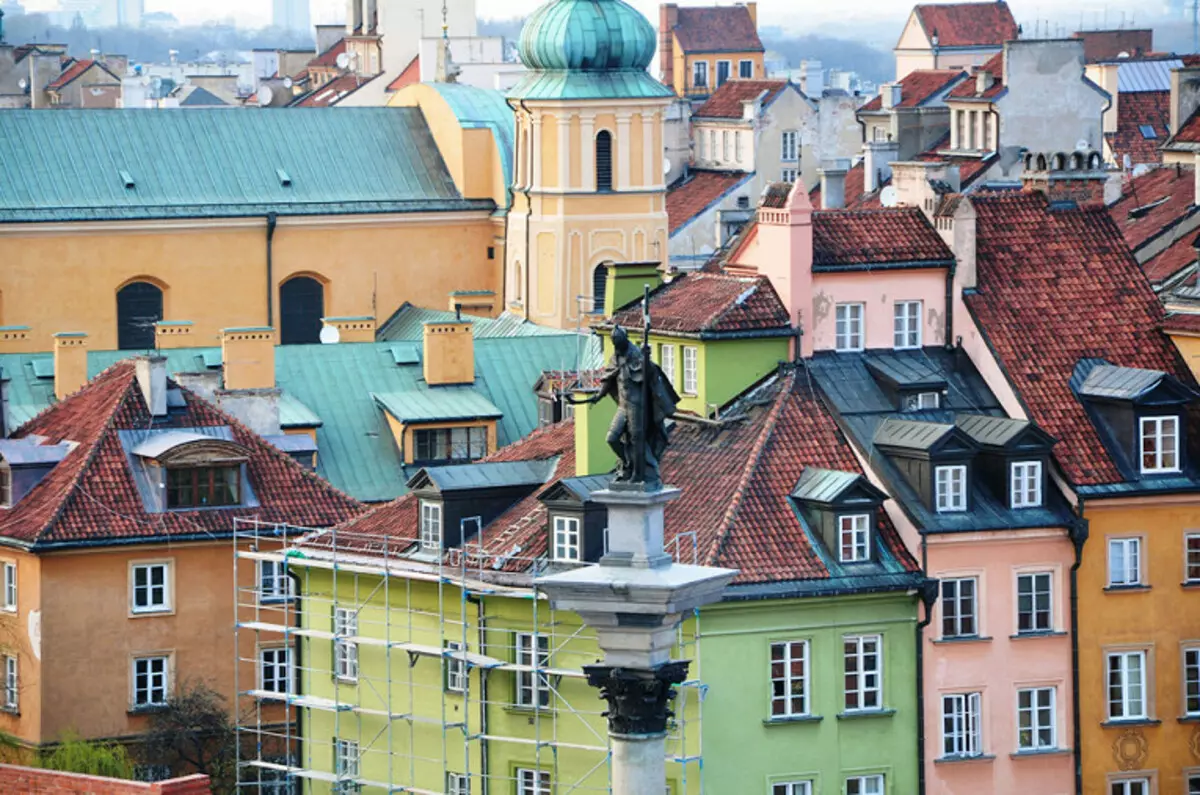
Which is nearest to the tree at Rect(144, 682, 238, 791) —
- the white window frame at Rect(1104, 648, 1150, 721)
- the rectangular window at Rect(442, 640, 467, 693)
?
A: the rectangular window at Rect(442, 640, 467, 693)

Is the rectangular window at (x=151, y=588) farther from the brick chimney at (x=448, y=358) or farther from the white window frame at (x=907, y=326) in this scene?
the brick chimney at (x=448, y=358)

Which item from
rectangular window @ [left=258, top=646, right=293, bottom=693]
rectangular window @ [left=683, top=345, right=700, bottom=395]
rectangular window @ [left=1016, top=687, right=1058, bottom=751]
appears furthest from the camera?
rectangular window @ [left=258, top=646, right=293, bottom=693]

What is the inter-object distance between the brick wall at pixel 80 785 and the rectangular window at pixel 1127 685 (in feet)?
54.4

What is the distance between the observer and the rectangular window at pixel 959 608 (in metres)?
58.0

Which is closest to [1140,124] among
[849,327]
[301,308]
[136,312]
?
[301,308]

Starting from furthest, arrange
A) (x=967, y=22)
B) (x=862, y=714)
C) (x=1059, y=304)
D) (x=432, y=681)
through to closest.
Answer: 1. (x=967, y=22)
2. (x=1059, y=304)
3. (x=432, y=681)
4. (x=862, y=714)

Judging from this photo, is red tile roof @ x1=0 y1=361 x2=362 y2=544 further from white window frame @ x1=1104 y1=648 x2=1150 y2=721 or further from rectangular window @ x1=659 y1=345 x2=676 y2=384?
white window frame @ x1=1104 y1=648 x2=1150 y2=721

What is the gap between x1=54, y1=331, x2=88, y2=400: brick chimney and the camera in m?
78.3

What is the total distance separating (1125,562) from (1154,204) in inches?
1242

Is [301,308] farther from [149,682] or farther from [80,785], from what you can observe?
[80,785]

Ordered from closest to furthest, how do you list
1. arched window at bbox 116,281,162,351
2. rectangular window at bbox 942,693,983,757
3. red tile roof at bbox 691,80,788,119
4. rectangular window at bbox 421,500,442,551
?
rectangular window at bbox 942,693,983,757, rectangular window at bbox 421,500,442,551, arched window at bbox 116,281,162,351, red tile roof at bbox 691,80,788,119

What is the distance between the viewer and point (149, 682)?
6600cm

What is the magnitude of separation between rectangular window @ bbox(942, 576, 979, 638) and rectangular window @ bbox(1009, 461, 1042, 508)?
1587mm

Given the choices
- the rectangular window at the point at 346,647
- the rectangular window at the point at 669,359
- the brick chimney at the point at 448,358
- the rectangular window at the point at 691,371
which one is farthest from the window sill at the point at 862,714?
the brick chimney at the point at 448,358
